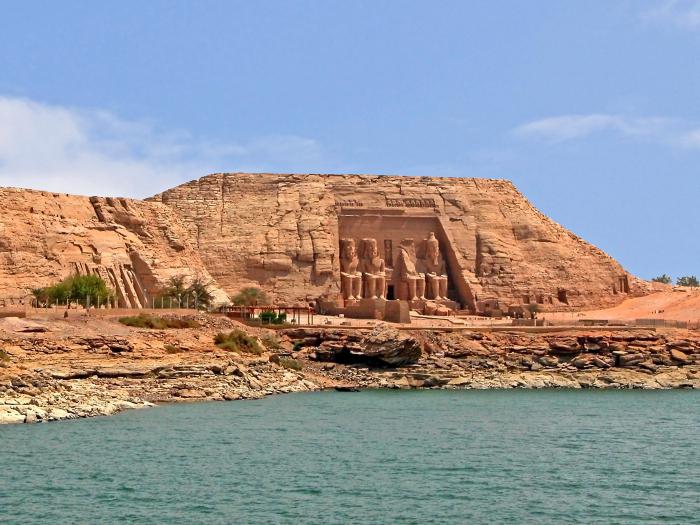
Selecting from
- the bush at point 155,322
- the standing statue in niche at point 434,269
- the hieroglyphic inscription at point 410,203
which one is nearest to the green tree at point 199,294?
the bush at point 155,322

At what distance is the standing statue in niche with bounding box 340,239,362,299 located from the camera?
229 ft

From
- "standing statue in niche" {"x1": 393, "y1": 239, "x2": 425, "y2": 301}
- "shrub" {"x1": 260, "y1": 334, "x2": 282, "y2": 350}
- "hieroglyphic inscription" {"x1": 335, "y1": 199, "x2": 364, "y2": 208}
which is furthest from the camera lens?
"hieroglyphic inscription" {"x1": 335, "y1": 199, "x2": 364, "y2": 208}

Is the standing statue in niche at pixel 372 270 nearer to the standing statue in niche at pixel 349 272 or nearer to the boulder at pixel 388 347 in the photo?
the standing statue in niche at pixel 349 272

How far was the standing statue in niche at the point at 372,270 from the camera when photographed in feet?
231

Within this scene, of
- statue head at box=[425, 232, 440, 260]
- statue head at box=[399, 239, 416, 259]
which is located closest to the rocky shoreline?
statue head at box=[425, 232, 440, 260]

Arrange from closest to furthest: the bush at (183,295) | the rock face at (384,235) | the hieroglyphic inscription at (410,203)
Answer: the bush at (183,295), the rock face at (384,235), the hieroglyphic inscription at (410,203)

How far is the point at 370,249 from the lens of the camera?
7169 cm

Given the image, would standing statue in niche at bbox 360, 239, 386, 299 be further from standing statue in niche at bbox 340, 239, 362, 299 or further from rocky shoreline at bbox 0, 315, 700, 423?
rocky shoreline at bbox 0, 315, 700, 423

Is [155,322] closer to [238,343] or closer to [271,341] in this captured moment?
[238,343]

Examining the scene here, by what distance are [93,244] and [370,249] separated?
17248mm

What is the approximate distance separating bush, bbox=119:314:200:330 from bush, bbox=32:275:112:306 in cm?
487

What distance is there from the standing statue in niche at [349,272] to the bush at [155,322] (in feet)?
64.1

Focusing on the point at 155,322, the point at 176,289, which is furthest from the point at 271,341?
the point at 176,289

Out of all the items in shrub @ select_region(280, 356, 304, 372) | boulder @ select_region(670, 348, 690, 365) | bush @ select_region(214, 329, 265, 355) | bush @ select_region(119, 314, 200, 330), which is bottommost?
shrub @ select_region(280, 356, 304, 372)
